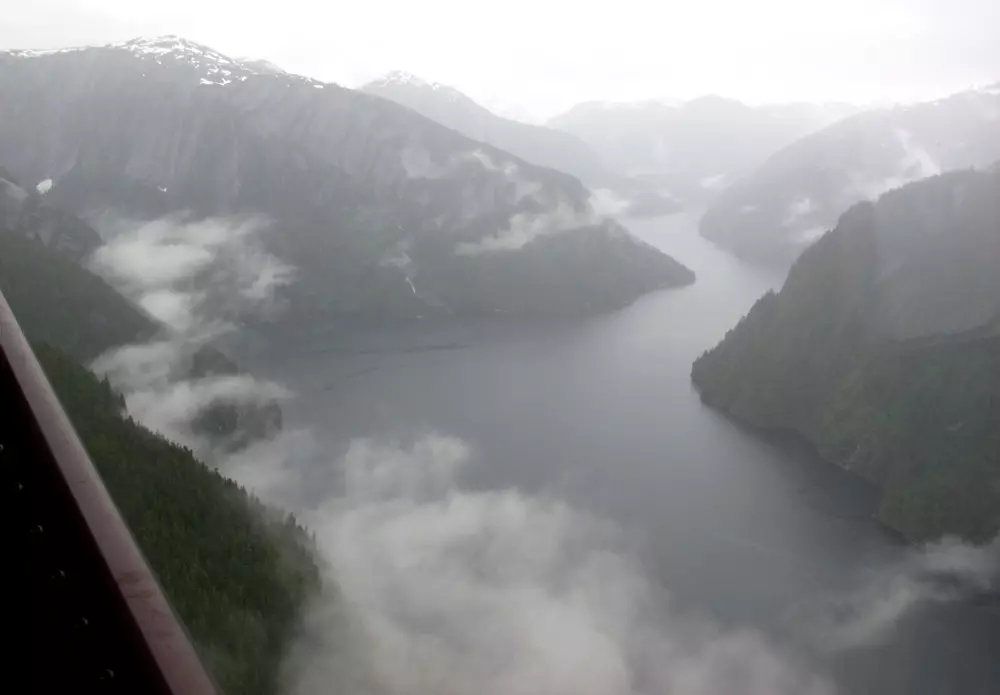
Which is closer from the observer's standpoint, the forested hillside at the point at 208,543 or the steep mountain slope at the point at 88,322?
the forested hillside at the point at 208,543

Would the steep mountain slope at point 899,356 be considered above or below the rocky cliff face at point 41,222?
above

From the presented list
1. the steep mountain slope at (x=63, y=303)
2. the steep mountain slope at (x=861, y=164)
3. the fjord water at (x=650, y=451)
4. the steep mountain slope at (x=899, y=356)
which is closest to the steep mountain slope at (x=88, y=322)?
the steep mountain slope at (x=63, y=303)

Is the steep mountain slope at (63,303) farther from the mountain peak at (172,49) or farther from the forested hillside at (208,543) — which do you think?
the mountain peak at (172,49)

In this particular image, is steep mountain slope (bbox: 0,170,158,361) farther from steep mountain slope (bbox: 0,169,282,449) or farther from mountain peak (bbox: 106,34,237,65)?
mountain peak (bbox: 106,34,237,65)

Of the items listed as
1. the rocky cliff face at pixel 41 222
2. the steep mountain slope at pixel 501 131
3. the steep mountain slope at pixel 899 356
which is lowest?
the steep mountain slope at pixel 501 131

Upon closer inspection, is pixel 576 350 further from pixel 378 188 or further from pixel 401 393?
pixel 378 188

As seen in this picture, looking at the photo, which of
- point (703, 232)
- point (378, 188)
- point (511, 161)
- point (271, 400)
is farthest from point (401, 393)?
point (703, 232)

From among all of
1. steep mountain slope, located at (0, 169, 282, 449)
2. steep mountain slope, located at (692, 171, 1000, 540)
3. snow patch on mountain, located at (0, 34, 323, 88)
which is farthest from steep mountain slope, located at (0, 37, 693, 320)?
steep mountain slope, located at (692, 171, 1000, 540)
